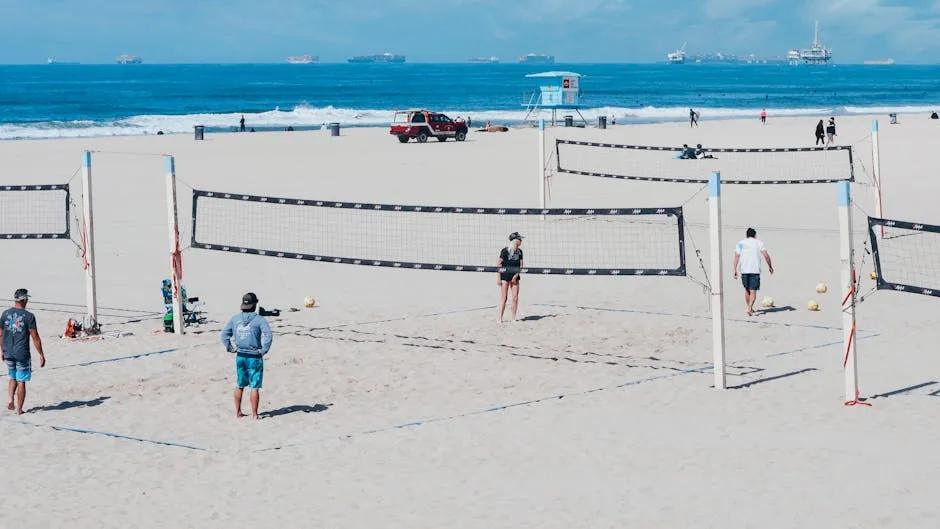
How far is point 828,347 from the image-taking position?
1521cm

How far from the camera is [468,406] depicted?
12.9 metres

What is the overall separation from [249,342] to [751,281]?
25.1 ft

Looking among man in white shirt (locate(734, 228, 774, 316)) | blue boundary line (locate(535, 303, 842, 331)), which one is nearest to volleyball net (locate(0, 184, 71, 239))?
blue boundary line (locate(535, 303, 842, 331))

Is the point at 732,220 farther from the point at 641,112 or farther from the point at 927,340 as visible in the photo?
the point at 641,112

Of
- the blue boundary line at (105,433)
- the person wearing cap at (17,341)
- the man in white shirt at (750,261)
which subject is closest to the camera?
the blue boundary line at (105,433)

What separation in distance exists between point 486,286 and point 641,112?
7306cm

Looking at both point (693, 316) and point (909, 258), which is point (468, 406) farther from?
point (909, 258)

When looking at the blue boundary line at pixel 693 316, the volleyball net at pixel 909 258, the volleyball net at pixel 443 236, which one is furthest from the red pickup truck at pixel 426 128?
the blue boundary line at pixel 693 316

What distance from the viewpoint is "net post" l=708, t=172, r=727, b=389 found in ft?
43.2

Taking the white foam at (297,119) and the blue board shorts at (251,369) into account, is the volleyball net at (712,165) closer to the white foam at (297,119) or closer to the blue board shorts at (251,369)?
the blue board shorts at (251,369)

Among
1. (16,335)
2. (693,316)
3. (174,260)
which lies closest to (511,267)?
(693,316)

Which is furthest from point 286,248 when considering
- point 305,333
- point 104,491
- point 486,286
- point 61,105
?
point 61,105

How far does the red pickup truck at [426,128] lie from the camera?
49.9m

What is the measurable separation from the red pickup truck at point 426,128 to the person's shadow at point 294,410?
37121 millimetres
